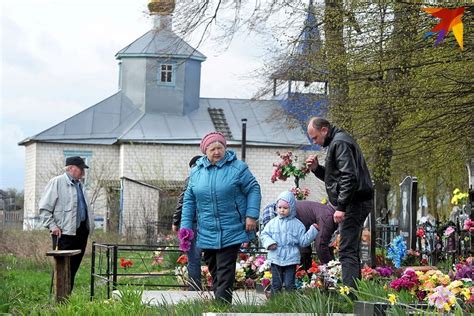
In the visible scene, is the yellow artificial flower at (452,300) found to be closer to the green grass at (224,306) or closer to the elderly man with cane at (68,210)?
the green grass at (224,306)

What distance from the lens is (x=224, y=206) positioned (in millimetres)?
Result: 11039

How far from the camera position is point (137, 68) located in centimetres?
6894

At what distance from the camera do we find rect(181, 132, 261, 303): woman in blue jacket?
36.1ft

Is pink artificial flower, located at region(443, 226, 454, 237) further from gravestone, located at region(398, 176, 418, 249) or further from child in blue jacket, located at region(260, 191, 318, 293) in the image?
child in blue jacket, located at region(260, 191, 318, 293)

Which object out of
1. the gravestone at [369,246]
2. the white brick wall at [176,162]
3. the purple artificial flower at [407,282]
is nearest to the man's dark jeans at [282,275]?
the purple artificial flower at [407,282]

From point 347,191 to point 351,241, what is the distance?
1.59 ft

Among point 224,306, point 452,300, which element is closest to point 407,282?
point 452,300

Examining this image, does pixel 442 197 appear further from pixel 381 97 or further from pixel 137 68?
pixel 381 97

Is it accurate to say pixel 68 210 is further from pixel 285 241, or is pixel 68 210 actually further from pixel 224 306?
pixel 224 306

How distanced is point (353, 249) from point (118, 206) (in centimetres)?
3792

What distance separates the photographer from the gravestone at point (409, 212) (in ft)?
61.1

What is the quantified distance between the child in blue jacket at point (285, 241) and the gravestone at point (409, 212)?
5932mm

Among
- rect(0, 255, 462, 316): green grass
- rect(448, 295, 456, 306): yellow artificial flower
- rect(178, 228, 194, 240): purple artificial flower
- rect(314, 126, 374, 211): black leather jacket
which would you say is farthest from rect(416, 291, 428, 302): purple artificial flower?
rect(178, 228, 194, 240): purple artificial flower

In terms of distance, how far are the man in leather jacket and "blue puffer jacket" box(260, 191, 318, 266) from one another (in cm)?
131
